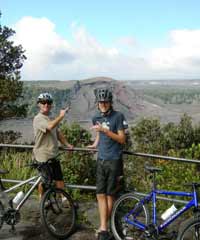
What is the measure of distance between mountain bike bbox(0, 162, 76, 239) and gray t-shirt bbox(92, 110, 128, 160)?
772mm

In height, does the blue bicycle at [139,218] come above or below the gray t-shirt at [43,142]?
below

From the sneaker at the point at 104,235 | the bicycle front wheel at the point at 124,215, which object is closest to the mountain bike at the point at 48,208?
the sneaker at the point at 104,235

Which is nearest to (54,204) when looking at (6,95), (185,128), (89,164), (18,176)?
(18,176)

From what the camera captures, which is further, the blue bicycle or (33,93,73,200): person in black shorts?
(33,93,73,200): person in black shorts

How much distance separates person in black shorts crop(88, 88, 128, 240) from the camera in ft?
15.5

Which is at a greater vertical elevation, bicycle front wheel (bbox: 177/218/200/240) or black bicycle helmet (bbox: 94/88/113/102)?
black bicycle helmet (bbox: 94/88/113/102)

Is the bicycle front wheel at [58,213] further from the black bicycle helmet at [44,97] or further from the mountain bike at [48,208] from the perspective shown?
the black bicycle helmet at [44,97]

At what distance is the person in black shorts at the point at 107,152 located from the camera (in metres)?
4.72

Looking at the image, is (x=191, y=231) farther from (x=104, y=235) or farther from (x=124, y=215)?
(x=104, y=235)

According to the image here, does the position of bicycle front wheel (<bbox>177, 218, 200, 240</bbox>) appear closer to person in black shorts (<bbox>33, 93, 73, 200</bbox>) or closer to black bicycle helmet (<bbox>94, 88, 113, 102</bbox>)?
black bicycle helmet (<bbox>94, 88, 113, 102</bbox>)

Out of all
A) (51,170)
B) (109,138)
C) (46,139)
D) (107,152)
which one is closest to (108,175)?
(107,152)

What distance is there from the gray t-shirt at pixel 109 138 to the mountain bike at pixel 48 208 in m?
0.77

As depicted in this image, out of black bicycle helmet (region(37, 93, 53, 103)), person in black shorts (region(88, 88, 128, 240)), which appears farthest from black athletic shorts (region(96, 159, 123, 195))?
black bicycle helmet (region(37, 93, 53, 103))

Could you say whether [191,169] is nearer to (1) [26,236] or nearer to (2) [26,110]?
(1) [26,236]
